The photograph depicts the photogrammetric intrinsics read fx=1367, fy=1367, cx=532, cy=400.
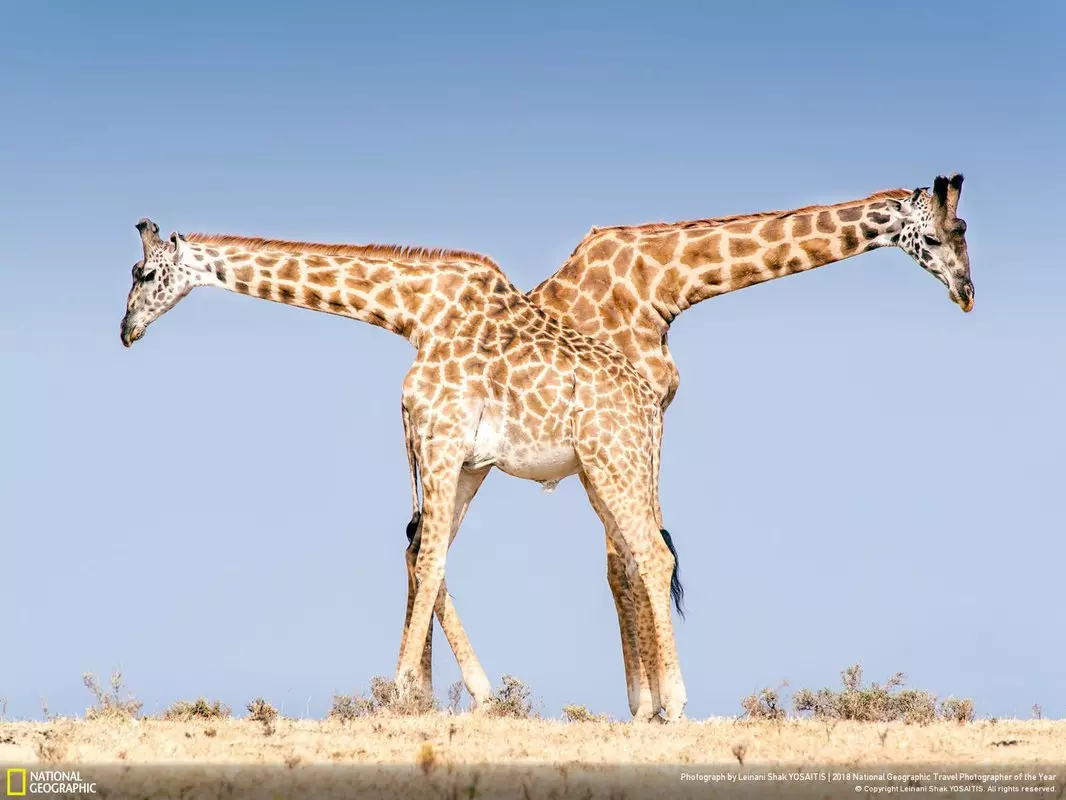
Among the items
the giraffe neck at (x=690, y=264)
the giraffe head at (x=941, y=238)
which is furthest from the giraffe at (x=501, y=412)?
the giraffe head at (x=941, y=238)

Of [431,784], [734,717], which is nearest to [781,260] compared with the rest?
[734,717]

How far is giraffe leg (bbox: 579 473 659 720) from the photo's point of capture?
15.1m

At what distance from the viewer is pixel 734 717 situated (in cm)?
1426

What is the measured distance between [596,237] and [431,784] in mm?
10086

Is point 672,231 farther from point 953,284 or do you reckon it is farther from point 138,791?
point 138,791

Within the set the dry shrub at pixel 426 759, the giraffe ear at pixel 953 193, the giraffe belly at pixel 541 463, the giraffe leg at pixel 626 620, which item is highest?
the giraffe ear at pixel 953 193

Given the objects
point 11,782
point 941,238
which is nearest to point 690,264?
point 941,238

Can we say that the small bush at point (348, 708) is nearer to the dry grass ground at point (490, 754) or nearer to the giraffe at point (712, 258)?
the dry grass ground at point (490, 754)

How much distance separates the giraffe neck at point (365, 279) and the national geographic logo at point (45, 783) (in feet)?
22.7

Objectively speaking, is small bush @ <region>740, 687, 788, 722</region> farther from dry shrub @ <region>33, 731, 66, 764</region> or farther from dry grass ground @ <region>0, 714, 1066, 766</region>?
dry shrub @ <region>33, 731, 66, 764</region>

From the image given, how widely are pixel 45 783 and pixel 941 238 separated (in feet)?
40.2

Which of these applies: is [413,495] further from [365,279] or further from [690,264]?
[690,264]

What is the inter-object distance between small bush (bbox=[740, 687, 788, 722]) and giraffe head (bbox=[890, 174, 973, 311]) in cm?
584

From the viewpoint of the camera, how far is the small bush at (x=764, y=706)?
1447 centimetres
